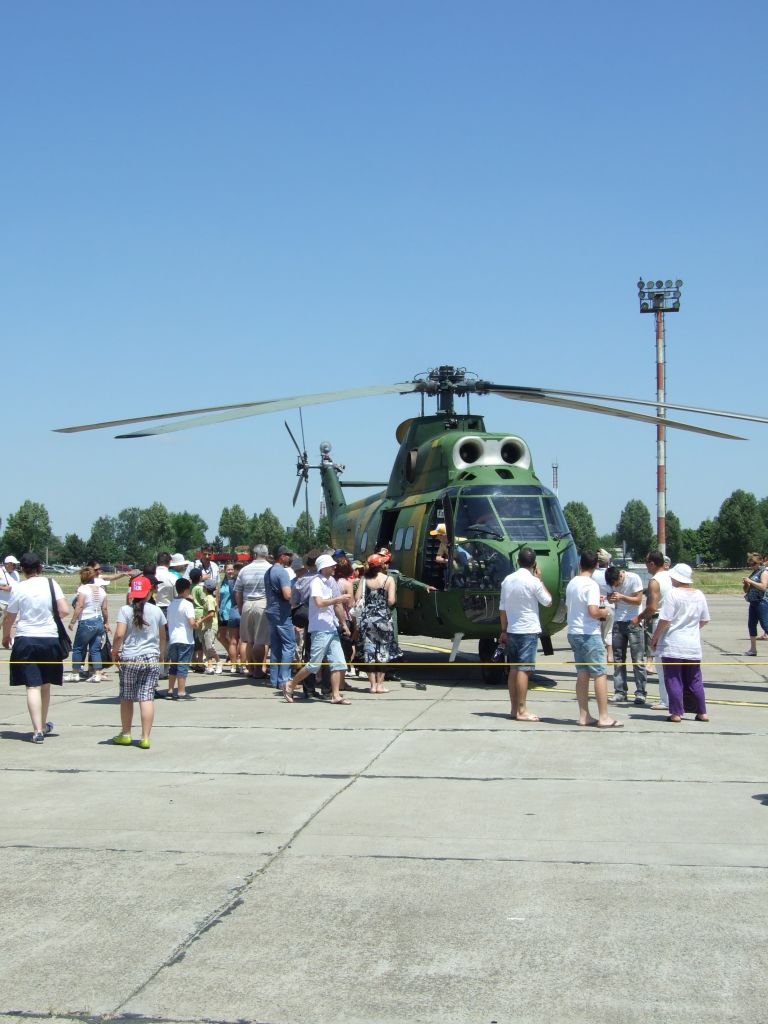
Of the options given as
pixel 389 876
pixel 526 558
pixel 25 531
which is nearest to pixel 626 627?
pixel 526 558

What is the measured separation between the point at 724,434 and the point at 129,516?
186 metres

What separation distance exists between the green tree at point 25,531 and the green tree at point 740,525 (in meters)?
66.5

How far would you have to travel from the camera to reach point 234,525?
12262cm

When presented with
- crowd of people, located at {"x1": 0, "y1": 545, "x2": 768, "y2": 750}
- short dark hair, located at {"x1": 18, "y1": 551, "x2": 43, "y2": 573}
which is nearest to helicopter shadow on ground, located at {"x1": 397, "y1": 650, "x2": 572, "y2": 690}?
crowd of people, located at {"x1": 0, "y1": 545, "x2": 768, "y2": 750}

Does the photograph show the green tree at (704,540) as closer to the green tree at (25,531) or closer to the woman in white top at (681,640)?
the green tree at (25,531)

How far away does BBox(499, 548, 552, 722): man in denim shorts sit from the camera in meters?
10.9

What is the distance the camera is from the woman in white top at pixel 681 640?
10.6 meters

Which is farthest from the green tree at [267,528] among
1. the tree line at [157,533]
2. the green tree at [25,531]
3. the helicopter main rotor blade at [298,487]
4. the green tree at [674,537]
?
the helicopter main rotor blade at [298,487]

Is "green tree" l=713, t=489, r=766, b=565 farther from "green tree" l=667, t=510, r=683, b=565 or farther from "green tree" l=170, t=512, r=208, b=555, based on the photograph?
"green tree" l=170, t=512, r=208, b=555

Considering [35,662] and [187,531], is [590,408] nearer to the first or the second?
[35,662]

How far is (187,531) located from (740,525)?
68926 mm

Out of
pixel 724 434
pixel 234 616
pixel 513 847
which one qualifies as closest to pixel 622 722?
pixel 724 434

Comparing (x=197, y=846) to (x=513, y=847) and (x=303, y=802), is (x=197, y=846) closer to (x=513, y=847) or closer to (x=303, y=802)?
(x=303, y=802)

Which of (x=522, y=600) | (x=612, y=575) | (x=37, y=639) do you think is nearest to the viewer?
(x=37, y=639)
